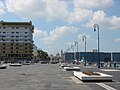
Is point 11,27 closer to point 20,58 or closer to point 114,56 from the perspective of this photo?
point 20,58

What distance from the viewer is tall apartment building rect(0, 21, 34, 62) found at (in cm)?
18612

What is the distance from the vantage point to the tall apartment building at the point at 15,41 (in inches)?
7328

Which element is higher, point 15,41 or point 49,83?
point 15,41

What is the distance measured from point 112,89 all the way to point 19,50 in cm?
16824

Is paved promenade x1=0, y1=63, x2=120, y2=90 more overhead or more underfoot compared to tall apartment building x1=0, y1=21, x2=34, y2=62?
more underfoot

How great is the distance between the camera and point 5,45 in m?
187

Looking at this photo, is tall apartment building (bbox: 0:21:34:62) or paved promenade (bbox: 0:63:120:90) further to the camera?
tall apartment building (bbox: 0:21:34:62)

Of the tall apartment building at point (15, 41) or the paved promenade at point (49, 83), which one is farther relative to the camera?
the tall apartment building at point (15, 41)

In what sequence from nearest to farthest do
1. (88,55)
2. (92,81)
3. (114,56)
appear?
(92,81) → (88,55) → (114,56)

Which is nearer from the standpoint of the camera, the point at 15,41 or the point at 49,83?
the point at 49,83

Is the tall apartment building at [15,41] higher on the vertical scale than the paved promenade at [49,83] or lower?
higher

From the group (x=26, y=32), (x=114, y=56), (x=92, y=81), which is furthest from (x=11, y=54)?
(x=92, y=81)

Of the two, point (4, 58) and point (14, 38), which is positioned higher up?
point (14, 38)

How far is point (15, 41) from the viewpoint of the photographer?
190000 mm
